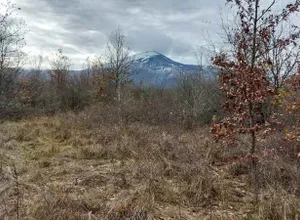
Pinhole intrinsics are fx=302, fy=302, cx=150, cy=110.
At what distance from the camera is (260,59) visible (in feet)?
15.9

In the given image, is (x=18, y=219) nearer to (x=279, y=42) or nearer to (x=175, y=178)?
(x=175, y=178)

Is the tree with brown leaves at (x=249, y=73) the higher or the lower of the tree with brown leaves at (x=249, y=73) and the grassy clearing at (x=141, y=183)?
the higher

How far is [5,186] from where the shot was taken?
17.3 feet

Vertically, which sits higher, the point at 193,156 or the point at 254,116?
the point at 254,116

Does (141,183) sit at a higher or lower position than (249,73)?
lower

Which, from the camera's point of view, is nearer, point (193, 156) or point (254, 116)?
point (254, 116)

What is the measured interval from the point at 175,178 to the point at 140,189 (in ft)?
4.09

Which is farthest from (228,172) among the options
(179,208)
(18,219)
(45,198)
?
(18,219)

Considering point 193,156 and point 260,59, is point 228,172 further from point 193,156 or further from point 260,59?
point 260,59

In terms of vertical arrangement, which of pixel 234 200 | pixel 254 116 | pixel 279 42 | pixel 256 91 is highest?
pixel 279 42

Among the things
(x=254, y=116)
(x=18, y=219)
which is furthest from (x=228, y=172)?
(x=18, y=219)

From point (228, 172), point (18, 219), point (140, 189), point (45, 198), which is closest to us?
point (18, 219)

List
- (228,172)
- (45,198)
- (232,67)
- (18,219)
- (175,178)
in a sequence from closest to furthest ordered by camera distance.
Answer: (18,219), (45,198), (232,67), (175,178), (228,172)

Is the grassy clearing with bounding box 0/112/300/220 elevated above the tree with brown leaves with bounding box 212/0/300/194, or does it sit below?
below
